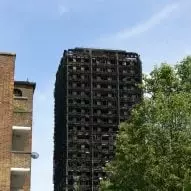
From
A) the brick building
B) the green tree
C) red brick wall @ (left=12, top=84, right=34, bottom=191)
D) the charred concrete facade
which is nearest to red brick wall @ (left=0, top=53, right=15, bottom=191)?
the brick building

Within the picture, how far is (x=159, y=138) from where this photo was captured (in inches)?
1467

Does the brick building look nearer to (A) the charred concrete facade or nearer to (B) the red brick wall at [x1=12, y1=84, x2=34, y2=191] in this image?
(B) the red brick wall at [x1=12, y1=84, x2=34, y2=191]

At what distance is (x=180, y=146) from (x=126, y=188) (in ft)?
17.1

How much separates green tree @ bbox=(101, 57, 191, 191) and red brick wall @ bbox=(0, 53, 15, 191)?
10114 millimetres

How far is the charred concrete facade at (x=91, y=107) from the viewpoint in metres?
172

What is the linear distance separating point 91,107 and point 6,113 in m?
149

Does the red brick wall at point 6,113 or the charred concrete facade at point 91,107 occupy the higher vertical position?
the charred concrete facade at point 91,107

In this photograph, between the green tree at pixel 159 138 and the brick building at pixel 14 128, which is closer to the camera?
the brick building at pixel 14 128

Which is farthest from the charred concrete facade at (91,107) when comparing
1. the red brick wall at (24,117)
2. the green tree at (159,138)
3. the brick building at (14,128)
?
the brick building at (14,128)

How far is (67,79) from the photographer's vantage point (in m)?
180

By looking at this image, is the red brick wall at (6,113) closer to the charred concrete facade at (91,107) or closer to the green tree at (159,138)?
the green tree at (159,138)

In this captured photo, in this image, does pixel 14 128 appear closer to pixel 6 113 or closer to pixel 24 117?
pixel 24 117

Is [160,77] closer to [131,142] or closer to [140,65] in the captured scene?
[131,142]

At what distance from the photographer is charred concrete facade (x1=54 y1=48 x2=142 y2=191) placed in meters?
172
